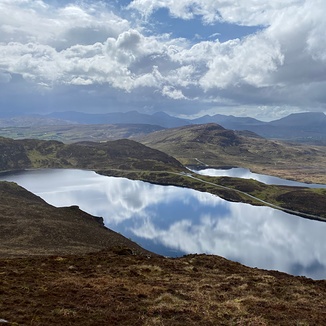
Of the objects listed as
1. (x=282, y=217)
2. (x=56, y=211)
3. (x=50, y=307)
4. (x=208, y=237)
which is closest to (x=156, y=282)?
(x=50, y=307)

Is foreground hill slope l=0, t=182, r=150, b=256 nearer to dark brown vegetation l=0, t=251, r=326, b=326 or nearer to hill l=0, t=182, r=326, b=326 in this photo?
hill l=0, t=182, r=326, b=326

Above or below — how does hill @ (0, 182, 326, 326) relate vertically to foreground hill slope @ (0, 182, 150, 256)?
above

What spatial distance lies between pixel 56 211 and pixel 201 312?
99128 millimetres

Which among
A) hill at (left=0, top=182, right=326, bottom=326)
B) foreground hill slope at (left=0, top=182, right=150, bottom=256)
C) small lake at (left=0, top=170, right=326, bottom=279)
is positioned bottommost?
small lake at (left=0, top=170, right=326, bottom=279)

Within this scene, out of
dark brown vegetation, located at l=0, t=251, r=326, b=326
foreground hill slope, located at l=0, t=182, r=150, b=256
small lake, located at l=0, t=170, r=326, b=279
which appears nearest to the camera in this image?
dark brown vegetation, located at l=0, t=251, r=326, b=326

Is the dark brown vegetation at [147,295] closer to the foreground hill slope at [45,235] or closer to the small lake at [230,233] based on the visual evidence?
the foreground hill slope at [45,235]

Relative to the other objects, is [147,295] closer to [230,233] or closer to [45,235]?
[45,235]

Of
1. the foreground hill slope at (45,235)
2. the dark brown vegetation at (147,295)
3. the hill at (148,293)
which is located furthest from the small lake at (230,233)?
the dark brown vegetation at (147,295)

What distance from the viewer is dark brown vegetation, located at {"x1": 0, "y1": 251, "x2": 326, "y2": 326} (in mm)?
23898

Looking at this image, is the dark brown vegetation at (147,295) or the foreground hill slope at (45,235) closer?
the dark brown vegetation at (147,295)

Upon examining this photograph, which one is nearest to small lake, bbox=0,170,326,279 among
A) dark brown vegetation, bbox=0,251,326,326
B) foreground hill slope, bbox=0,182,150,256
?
foreground hill slope, bbox=0,182,150,256

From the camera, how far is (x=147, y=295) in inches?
1195

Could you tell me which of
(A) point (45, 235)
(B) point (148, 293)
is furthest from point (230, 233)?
(B) point (148, 293)

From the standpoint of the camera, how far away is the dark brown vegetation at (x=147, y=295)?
941 inches
